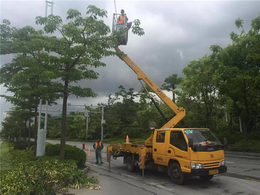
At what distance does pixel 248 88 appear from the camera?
1961cm

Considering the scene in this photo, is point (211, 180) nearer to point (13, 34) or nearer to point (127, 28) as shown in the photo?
point (127, 28)

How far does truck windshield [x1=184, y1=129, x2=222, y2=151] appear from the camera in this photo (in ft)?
24.5

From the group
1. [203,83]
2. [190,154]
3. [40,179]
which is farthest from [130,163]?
[203,83]

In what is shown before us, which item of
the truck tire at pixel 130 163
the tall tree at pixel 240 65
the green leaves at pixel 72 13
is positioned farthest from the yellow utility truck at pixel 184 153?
the tall tree at pixel 240 65

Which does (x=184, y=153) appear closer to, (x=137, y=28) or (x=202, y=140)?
(x=202, y=140)

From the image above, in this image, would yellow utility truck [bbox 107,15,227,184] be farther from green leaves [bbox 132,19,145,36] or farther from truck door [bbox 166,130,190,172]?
green leaves [bbox 132,19,145,36]

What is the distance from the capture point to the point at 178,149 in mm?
7867

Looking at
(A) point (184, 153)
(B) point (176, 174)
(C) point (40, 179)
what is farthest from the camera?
(B) point (176, 174)

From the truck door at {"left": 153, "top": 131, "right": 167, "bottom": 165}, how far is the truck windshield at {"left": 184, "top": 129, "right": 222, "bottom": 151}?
48.3 inches

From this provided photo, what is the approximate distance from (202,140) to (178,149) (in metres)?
0.91

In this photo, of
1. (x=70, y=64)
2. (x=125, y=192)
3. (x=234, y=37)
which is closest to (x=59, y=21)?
(x=70, y=64)

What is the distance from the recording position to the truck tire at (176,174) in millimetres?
7704

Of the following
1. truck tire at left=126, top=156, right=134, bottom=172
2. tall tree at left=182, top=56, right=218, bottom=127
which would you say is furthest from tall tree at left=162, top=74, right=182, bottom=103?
truck tire at left=126, top=156, right=134, bottom=172

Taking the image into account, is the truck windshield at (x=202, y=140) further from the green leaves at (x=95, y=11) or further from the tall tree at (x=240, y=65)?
the tall tree at (x=240, y=65)
